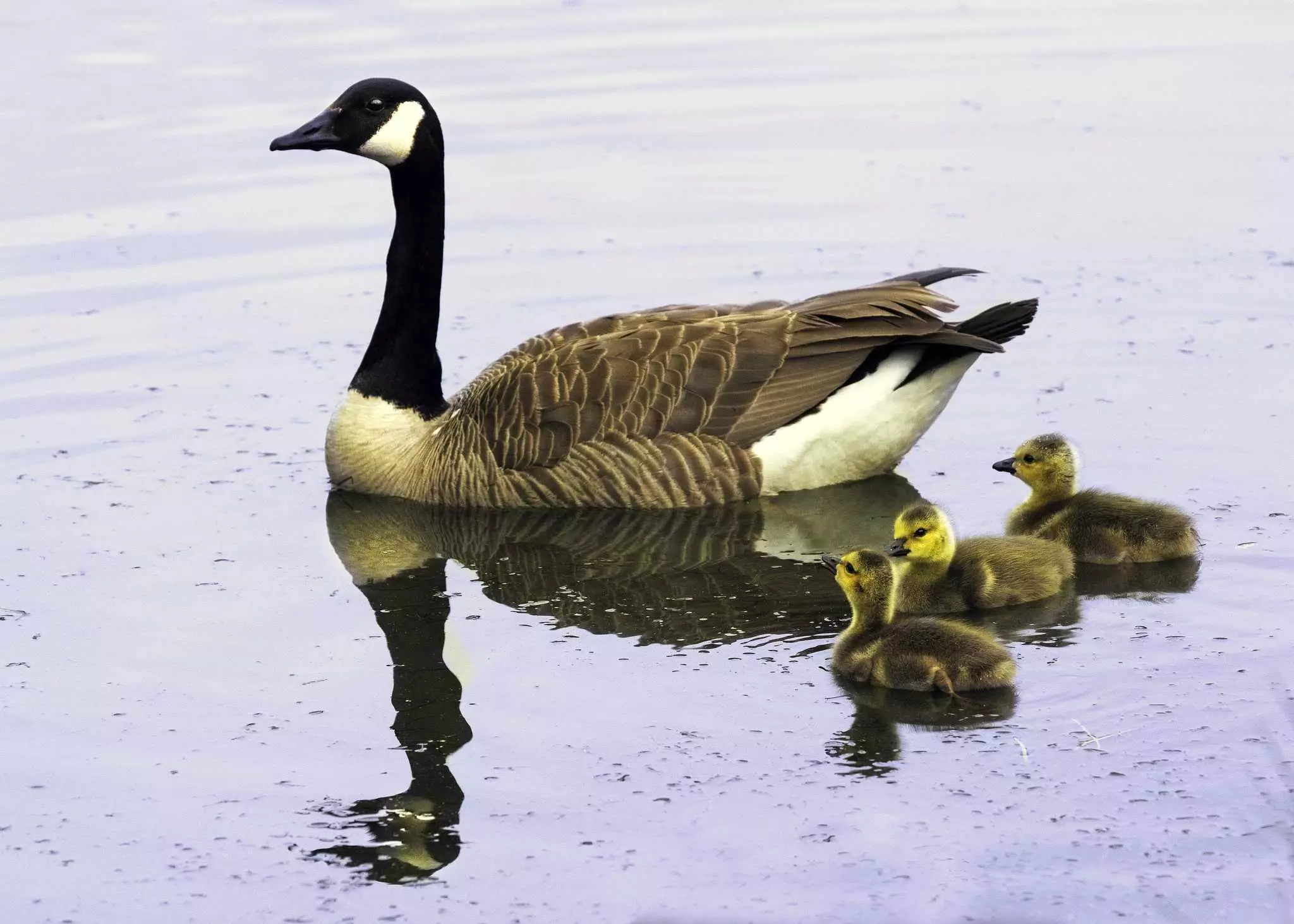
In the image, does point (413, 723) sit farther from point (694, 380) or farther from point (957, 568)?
point (694, 380)

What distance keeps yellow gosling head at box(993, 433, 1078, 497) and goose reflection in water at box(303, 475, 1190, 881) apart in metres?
0.64

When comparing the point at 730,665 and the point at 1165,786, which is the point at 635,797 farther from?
the point at 1165,786

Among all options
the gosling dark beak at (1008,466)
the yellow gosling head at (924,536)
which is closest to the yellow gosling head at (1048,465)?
the gosling dark beak at (1008,466)

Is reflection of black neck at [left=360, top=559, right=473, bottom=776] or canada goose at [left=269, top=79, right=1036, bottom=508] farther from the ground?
canada goose at [left=269, top=79, right=1036, bottom=508]

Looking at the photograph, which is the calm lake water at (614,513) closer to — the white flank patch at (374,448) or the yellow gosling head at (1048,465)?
the white flank patch at (374,448)

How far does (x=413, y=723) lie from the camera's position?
7.16 metres

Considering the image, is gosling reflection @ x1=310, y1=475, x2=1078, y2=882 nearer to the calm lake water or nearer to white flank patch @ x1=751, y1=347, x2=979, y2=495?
the calm lake water

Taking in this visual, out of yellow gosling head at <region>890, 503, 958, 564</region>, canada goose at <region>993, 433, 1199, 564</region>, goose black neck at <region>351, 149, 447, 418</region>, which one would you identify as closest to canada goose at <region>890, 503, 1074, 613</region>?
yellow gosling head at <region>890, 503, 958, 564</region>

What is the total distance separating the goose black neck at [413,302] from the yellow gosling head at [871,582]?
3555 mm

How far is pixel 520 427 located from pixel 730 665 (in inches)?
99.4

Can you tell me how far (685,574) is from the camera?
8.67 meters

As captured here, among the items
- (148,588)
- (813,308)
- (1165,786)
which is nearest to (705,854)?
(1165,786)

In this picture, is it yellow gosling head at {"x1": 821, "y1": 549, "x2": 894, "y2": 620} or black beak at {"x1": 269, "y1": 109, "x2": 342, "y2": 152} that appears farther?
black beak at {"x1": 269, "y1": 109, "x2": 342, "y2": 152}

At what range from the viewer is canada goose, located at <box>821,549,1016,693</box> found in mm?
7023
